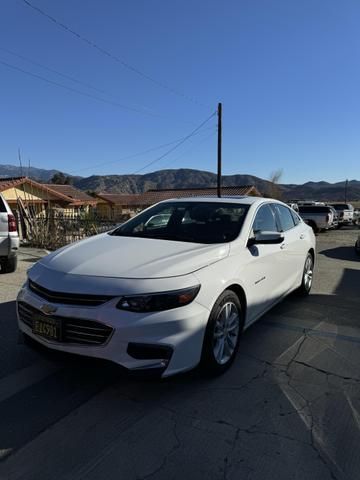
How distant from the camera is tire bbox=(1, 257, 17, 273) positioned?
7496 millimetres

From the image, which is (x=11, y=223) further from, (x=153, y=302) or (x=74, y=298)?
(x=153, y=302)

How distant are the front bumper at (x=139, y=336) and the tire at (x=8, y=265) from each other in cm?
502

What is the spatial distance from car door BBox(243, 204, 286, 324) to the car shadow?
23.1 ft

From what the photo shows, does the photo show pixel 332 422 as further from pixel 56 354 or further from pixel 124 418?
pixel 56 354

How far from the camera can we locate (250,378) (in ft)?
11.5

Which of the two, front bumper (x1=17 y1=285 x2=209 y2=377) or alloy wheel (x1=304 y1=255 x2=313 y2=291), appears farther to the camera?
alloy wheel (x1=304 y1=255 x2=313 y2=291)

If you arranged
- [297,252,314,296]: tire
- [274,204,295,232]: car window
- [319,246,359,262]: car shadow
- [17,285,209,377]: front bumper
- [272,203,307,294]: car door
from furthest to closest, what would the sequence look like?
[319,246,359,262]: car shadow → [297,252,314,296]: tire → [274,204,295,232]: car window → [272,203,307,294]: car door → [17,285,209,377]: front bumper

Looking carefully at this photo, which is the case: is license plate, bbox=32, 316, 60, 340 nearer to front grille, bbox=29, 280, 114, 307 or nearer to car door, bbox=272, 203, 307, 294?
front grille, bbox=29, 280, 114, 307

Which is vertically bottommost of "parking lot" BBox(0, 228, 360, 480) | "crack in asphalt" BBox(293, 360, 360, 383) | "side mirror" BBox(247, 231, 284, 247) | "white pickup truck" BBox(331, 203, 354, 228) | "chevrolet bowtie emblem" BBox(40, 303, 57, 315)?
"white pickup truck" BBox(331, 203, 354, 228)

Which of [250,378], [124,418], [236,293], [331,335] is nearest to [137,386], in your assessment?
[124,418]

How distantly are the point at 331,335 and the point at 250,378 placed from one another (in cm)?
158

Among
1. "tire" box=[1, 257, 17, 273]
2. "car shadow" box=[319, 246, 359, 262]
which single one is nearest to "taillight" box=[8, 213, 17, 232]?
"tire" box=[1, 257, 17, 273]

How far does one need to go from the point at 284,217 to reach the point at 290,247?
0.56 meters

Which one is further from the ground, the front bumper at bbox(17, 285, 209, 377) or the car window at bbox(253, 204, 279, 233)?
the car window at bbox(253, 204, 279, 233)
